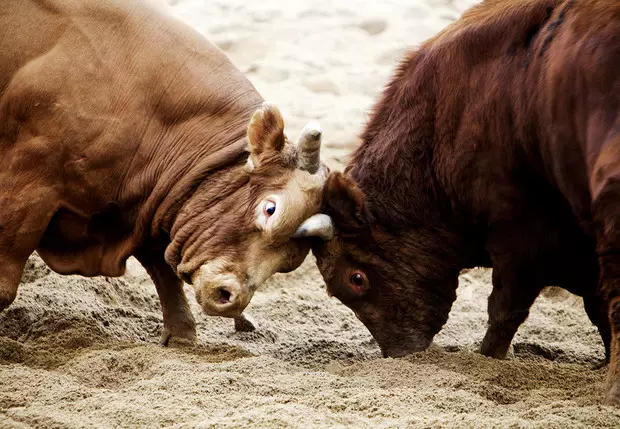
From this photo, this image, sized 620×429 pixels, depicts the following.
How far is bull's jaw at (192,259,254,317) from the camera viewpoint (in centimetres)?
541

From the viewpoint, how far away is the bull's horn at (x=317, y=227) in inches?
218

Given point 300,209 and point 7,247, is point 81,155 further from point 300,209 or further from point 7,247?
point 300,209

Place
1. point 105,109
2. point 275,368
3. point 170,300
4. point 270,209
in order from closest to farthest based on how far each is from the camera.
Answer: point 275,368 < point 270,209 < point 105,109 < point 170,300

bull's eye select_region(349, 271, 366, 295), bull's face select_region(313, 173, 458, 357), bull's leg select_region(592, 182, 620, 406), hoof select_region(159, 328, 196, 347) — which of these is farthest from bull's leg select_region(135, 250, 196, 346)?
bull's leg select_region(592, 182, 620, 406)

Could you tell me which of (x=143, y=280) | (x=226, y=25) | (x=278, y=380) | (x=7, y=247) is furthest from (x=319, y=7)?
(x=278, y=380)

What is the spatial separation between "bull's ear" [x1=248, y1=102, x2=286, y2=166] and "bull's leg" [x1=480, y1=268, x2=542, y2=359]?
4.58 ft

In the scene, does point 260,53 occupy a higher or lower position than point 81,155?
higher

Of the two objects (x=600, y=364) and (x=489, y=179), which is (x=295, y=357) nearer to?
(x=489, y=179)

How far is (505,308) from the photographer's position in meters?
5.88

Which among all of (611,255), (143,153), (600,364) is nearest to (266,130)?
(143,153)

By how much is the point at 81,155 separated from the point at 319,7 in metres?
5.79

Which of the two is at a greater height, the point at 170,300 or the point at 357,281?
the point at 357,281

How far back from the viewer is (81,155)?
564cm

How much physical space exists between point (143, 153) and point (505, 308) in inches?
84.2
